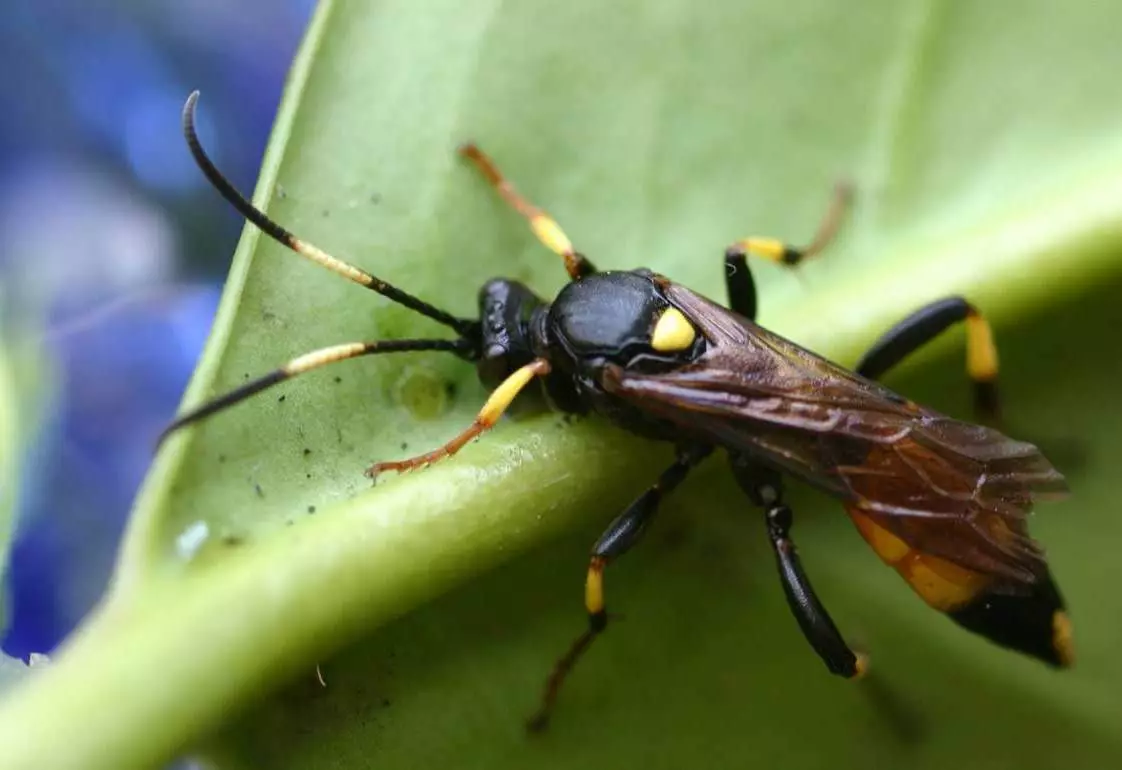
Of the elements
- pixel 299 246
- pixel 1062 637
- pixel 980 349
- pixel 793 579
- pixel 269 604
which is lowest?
pixel 1062 637

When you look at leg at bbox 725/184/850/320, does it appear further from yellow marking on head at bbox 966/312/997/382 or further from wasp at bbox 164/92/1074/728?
yellow marking on head at bbox 966/312/997/382

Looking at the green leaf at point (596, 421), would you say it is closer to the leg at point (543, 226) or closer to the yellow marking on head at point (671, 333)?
the leg at point (543, 226)

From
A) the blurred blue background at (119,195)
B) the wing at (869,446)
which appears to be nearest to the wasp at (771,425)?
the wing at (869,446)

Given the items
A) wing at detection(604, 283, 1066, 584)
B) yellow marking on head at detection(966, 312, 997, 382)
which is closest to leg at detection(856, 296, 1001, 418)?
yellow marking on head at detection(966, 312, 997, 382)

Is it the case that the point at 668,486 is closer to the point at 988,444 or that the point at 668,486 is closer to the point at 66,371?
the point at 988,444

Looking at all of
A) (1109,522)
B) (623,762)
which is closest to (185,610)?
(623,762)

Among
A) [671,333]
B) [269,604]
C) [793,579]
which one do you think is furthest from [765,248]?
[269,604]

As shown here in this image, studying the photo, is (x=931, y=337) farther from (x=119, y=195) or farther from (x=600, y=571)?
(x=119, y=195)
